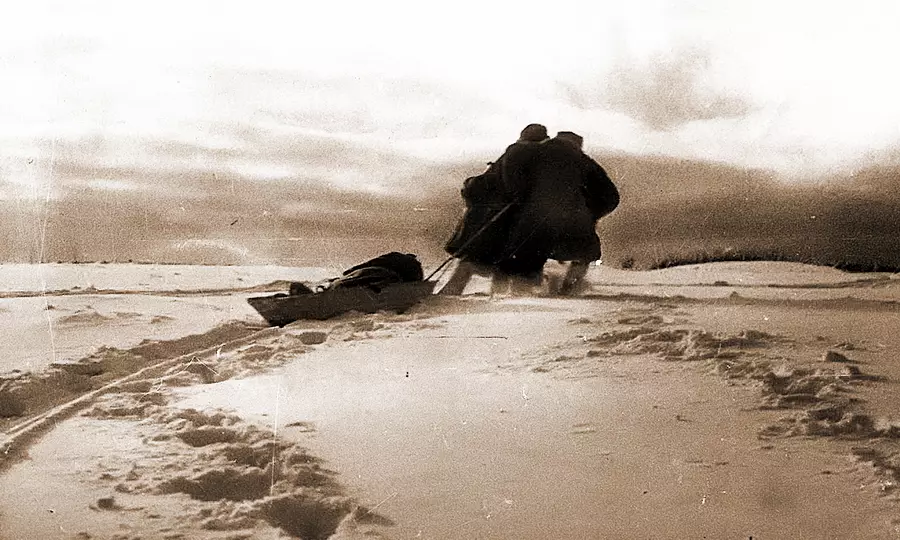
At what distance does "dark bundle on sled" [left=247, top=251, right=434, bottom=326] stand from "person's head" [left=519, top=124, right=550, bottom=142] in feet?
0.94

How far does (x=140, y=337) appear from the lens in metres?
1.61

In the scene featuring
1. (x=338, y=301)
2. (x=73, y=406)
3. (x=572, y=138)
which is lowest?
(x=73, y=406)

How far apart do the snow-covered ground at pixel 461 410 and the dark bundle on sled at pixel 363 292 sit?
2 cm

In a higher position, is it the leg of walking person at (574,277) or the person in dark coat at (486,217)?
the person in dark coat at (486,217)

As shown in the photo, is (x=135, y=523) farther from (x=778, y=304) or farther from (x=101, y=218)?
(x=778, y=304)

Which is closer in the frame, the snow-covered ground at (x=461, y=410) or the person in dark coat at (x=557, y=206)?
the snow-covered ground at (x=461, y=410)

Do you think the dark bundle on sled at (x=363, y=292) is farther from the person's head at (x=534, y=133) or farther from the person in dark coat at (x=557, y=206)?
the person's head at (x=534, y=133)

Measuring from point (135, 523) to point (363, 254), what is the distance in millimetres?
575

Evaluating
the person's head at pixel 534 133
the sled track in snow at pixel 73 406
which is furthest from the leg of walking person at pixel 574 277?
the sled track in snow at pixel 73 406

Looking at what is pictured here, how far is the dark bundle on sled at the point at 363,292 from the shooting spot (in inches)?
61.6

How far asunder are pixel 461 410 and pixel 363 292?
0.28 m

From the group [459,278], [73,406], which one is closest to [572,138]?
[459,278]

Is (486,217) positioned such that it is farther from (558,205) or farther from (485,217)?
(558,205)

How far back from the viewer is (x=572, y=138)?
60.0 inches
